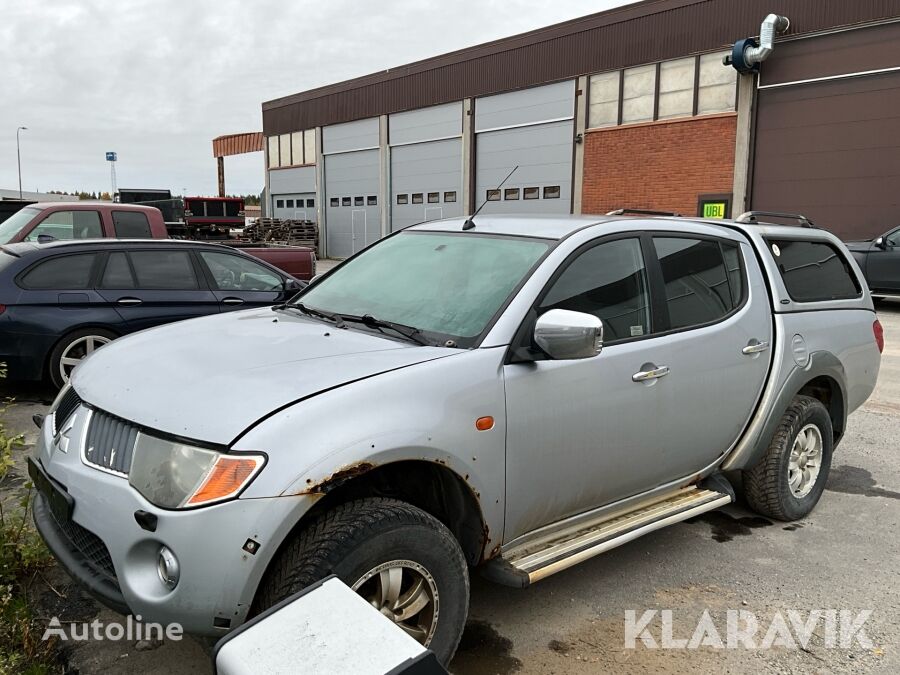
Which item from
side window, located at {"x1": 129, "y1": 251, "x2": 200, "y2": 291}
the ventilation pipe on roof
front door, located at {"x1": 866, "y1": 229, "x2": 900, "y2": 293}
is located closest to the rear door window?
side window, located at {"x1": 129, "y1": 251, "x2": 200, "y2": 291}

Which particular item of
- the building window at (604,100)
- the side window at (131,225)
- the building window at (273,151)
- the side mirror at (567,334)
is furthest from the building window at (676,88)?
the building window at (273,151)

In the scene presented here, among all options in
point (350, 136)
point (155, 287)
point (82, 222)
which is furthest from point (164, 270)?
point (350, 136)

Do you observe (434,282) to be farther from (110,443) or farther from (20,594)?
(20,594)

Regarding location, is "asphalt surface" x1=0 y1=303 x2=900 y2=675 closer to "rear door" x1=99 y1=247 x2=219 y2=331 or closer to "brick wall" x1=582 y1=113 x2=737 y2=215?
"rear door" x1=99 y1=247 x2=219 y2=331

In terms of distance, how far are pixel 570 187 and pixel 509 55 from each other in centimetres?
541

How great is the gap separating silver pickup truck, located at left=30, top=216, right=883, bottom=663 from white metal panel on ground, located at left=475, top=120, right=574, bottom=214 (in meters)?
19.7

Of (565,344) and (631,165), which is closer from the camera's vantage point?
(565,344)

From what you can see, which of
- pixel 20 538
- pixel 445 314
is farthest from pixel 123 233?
pixel 445 314

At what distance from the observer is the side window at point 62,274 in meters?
6.58

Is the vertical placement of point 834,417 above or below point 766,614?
above

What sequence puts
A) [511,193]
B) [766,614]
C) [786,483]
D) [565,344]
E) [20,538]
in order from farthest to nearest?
[511,193] → [786,483] → [20,538] → [766,614] → [565,344]

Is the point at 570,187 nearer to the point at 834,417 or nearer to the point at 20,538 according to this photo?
the point at 834,417

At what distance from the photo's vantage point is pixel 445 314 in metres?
3.17

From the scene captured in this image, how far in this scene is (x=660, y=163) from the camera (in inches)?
829
